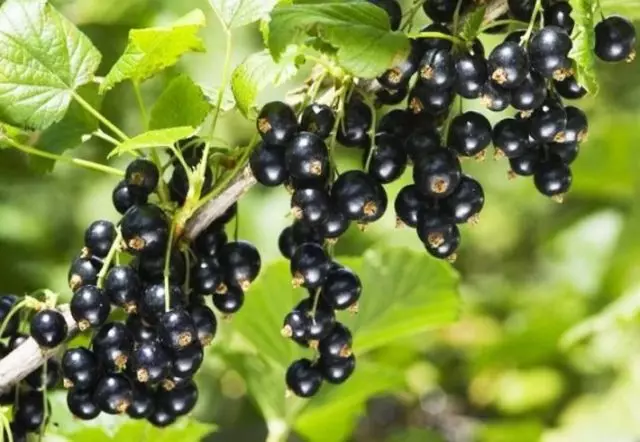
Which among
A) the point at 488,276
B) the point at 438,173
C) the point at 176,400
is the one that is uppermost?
the point at 438,173

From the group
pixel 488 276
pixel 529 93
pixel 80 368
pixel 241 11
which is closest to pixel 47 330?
pixel 80 368

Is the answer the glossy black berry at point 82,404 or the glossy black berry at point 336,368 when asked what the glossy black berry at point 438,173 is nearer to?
the glossy black berry at point 336,368

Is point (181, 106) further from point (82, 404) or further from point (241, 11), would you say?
point (82, 404)

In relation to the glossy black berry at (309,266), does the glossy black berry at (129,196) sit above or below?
above

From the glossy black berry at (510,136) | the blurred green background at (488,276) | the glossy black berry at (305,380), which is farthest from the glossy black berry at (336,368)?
the blurred green background at (488,276)


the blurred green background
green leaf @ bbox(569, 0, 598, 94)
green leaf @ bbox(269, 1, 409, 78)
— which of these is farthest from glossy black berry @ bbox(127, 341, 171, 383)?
the blurred green background

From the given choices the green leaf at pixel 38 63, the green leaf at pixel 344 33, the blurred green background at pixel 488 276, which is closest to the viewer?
the green leaf at pixel 344 33
